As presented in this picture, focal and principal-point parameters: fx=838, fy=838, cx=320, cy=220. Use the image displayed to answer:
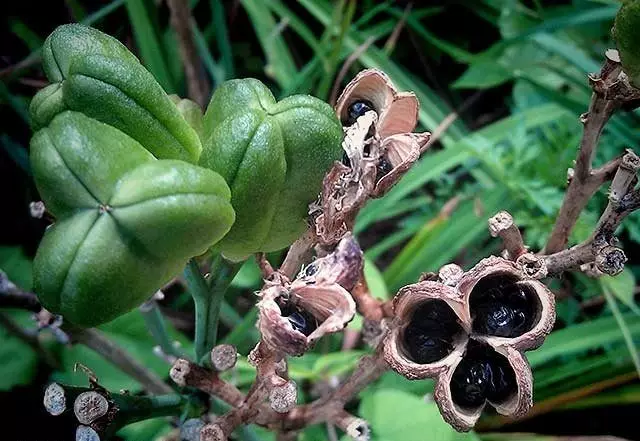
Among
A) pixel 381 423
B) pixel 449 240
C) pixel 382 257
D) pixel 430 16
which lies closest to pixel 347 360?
pixel 381 423

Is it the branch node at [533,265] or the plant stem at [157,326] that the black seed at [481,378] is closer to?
the branch node at [533,265]

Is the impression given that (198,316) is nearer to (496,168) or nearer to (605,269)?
(605,269)

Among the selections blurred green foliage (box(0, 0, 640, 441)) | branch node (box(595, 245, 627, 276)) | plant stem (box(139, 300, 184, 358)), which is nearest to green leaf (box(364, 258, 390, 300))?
blurred green foliage (box(0, 0, 640, 441))

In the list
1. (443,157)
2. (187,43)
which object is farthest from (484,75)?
(187,43)

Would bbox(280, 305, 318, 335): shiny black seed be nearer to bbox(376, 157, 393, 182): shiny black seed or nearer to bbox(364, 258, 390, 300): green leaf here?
bbox(376, 157, 393, 182): shiny black seed

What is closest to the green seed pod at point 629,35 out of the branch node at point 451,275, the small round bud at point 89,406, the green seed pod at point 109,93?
the branch node at point 451,275

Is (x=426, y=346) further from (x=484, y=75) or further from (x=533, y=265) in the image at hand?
(x=484, y=75)

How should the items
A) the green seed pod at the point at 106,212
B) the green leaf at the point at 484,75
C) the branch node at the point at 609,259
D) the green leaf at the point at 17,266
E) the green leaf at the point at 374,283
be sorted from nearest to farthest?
the green seed pod at the point at 106,212 < the branch node at the point at 609,259 < the green leaf at the point at 374,283 < the green leaf at the point at 17,266 < the green leaf at the point at 484,75
